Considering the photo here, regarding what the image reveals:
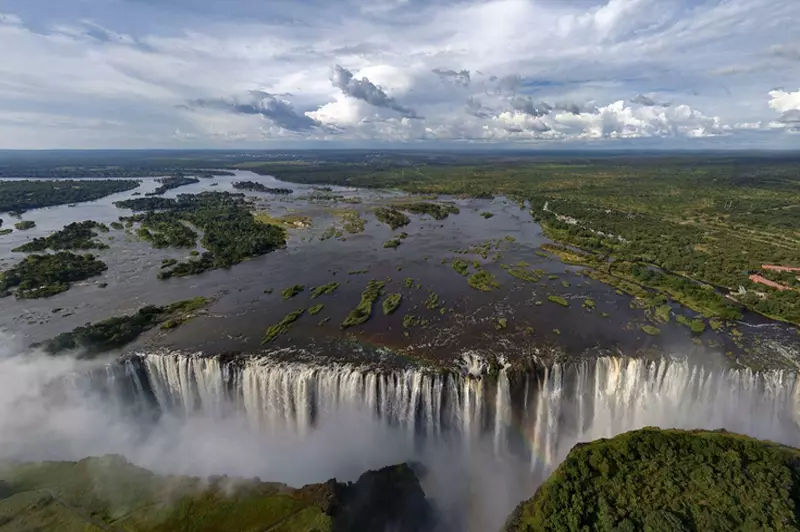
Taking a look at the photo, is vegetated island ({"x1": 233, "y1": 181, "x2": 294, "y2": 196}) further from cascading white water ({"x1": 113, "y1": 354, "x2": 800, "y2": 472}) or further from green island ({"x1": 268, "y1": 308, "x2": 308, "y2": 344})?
cascading white water ({"x1": 113, "y1": 354, "x2": 800, "y2": 472})

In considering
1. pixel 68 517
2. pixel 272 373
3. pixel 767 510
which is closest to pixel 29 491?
pixel 68 517

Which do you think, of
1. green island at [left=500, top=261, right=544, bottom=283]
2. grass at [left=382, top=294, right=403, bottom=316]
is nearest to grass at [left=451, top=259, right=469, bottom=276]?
green island at [left=500, top=261, right=544, bottom=283]

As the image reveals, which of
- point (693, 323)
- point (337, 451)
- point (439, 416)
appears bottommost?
point (337, 451)

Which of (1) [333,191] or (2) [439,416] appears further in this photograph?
(1) [333,191]

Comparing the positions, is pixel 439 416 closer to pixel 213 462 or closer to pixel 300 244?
pixel 213 462

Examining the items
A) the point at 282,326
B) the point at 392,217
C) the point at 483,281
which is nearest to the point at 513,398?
the point at 483,281

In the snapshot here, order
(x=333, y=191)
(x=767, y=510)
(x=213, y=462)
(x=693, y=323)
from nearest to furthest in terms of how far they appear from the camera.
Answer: (x=767, y=510), (x=213, y=462), (x=693, y=323), (x=333, y=191)
